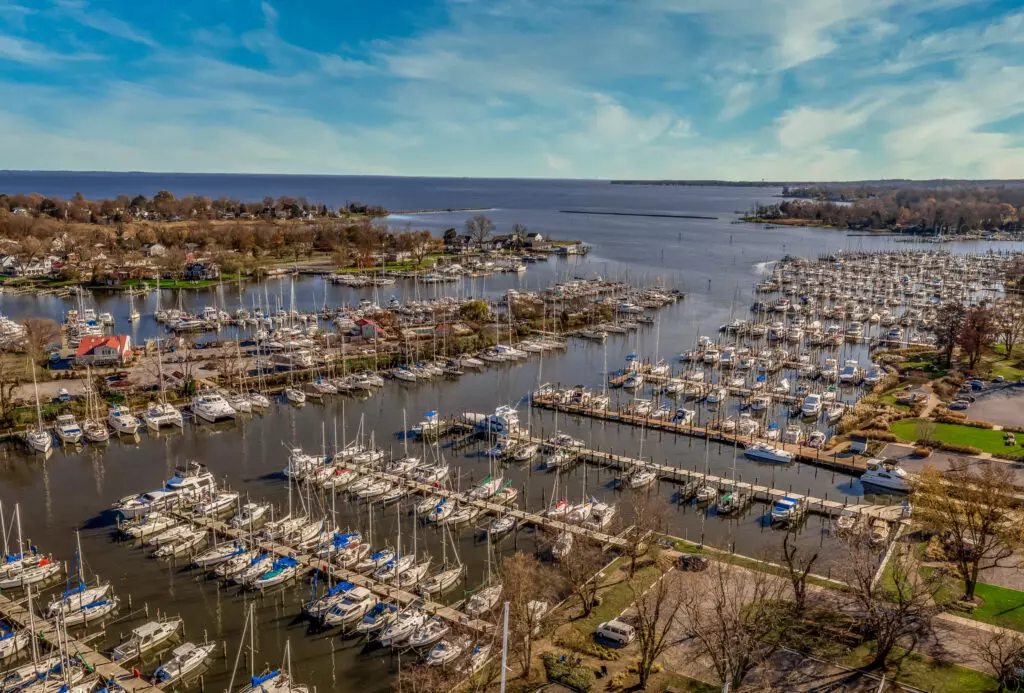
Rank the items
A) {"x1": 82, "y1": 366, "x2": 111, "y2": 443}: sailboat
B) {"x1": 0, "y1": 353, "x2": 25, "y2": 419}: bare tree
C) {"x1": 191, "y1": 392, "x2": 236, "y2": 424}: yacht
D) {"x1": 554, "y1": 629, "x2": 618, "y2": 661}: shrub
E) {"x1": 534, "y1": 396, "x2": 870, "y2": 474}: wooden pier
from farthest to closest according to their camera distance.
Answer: {"x1": 191, "y1": 392, "x2": 236, "y2": 424}: yacht
{"x1": 0, "y1": 353, "x2": 25, "y2": 419}: bare tree
{"x1": 82, "y1": 366, "x2": 111, "y2": 443}: sailboat
{"x1": 534, "y1": 396, "x2": 870, "y2": 474}: wooden pier
{"x1": 554, "y1": 629, "x2": 618, "y2": 661}: shrub

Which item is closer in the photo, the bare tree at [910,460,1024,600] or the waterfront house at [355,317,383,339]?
the bare tree at [910,460,1024,600]

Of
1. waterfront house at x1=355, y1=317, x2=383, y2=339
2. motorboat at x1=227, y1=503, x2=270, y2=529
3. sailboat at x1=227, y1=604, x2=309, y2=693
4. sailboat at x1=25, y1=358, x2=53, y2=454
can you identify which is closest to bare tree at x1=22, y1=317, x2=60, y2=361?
sailboat at x1=25, y1=358, x2=53, y2=454

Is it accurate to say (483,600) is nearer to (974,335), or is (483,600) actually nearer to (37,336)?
(37,336)

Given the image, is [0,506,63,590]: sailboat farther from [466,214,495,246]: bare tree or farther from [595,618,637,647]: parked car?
[466,214,495,246]: bare tree

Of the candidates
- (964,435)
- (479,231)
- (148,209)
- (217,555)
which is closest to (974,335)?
(964,435)

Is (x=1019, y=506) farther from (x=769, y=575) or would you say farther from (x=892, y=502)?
(x=769, y=575)

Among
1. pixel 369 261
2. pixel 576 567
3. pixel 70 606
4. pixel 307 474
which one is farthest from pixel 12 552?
pixel 369 261

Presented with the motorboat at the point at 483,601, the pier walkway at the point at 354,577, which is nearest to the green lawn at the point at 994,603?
the motorboat at the point at 483,601
